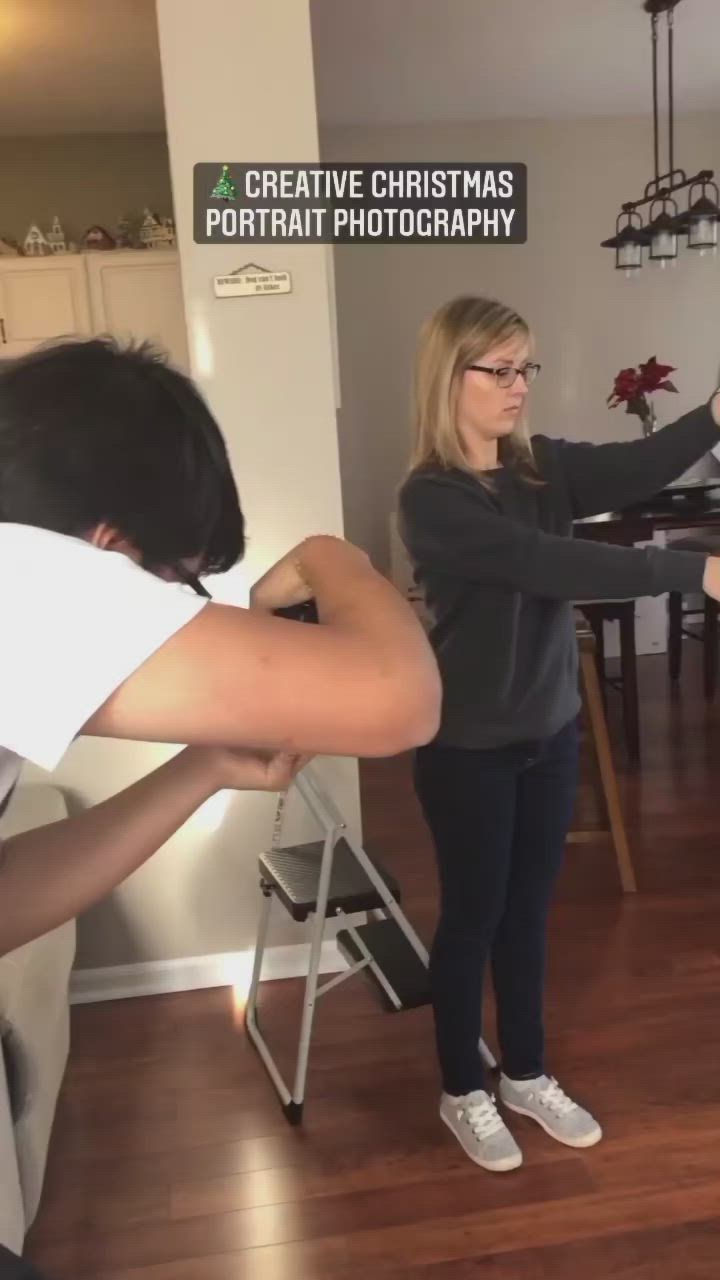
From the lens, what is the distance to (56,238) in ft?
14.6

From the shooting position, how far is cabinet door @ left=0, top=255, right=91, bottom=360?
4.28m

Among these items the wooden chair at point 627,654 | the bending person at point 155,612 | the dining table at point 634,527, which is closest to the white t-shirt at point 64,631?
the bending person at point 155,612

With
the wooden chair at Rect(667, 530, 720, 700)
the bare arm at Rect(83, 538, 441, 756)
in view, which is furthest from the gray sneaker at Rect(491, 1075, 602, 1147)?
the wooden chair at Rect(667, 530, 720, 700)

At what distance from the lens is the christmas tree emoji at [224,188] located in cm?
202

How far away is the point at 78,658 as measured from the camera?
555 millimetres

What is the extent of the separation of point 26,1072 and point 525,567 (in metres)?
1.06

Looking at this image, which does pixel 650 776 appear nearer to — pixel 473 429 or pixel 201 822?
pixel 201 822

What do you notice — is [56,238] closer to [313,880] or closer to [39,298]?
[39,298]

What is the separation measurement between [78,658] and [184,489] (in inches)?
6.3

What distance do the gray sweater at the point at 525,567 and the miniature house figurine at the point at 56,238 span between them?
→ 11.2 ft

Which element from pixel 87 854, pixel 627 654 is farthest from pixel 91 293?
pixel 87 854

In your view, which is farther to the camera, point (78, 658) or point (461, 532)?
point (461, 532)

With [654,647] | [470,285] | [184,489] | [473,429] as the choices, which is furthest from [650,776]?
[184,489]

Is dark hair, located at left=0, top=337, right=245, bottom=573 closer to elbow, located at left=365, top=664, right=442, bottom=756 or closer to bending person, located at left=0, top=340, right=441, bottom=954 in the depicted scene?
bending person, located at left=0, top=340, right=441, bottom=954
